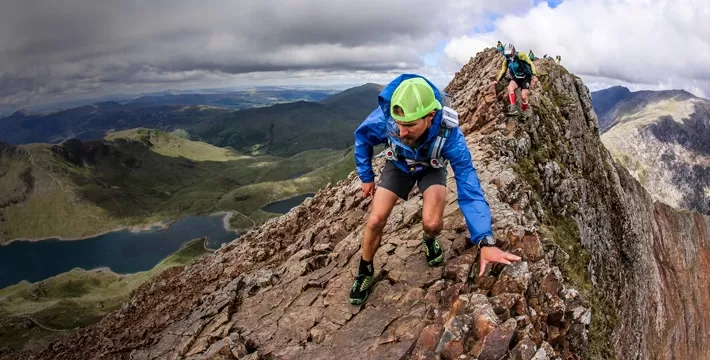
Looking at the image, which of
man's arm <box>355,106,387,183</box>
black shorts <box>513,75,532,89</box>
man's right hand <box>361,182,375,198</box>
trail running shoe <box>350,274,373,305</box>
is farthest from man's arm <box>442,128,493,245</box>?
black shorts <box>513,75,532,89</box>

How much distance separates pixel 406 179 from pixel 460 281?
3586 mm

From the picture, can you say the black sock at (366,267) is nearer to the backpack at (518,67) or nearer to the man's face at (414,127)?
the man's face at (414,127)

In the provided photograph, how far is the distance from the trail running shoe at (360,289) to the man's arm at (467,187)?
412cm

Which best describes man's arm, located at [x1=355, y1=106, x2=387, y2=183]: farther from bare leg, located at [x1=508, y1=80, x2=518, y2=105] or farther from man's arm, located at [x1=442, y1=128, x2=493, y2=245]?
bare leg, located at [x1=508, y1=80, x2=518, y2=105]

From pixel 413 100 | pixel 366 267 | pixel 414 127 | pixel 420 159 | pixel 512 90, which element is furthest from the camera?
pixel 512 90

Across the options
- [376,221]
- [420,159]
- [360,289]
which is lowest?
[360,289]

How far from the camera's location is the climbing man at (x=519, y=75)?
2723cm

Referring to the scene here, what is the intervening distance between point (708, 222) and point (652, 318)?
6321cm

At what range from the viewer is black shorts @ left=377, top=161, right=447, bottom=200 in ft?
38.7

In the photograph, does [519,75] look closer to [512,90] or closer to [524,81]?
[524,81]

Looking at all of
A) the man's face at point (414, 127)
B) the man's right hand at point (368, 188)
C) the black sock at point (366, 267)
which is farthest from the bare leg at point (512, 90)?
the man's face at point (414, 127)

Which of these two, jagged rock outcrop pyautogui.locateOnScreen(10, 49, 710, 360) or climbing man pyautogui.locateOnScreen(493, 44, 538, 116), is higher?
climbing man pyautogui.locateOnScreen(493, 44, 538, 116)

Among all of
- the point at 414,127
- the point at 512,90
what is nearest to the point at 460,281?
the point at 414,127

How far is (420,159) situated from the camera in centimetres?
1129
